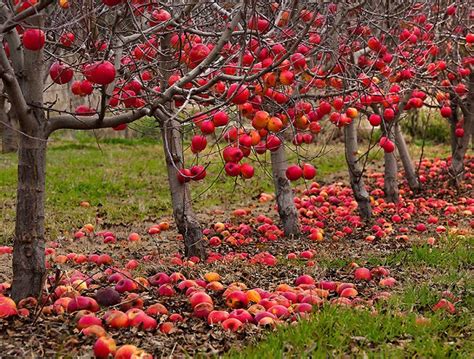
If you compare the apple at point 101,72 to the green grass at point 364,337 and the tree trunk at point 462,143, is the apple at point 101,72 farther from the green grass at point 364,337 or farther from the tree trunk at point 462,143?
the tree trunk at point 462,143

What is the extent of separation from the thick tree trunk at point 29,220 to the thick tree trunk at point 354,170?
380 centimetres

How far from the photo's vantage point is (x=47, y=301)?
364 centimetres

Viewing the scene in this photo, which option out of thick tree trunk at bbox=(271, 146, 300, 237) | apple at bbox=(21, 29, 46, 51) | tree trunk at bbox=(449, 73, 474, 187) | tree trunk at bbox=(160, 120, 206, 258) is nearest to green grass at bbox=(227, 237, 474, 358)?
apple at bbox=(21, 29, 46, 51)

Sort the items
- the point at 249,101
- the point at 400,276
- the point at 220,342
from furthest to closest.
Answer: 1. the point at 400,276
2. the point at 249,101
3. the point at 220,342

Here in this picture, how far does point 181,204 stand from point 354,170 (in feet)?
7.79

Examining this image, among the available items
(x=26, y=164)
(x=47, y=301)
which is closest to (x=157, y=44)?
(x=26, y=164)

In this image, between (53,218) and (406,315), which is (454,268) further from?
(53,218)

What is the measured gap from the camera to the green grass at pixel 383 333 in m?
3.10

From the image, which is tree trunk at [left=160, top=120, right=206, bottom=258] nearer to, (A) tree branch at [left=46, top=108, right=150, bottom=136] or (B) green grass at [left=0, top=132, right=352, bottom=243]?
(B) green grass at [left=0, top=132, right=352, bottom=243]

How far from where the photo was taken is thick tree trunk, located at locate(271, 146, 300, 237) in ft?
21.7

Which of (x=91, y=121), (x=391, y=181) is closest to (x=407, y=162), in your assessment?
(x=391, y=181)

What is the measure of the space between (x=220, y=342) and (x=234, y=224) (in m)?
4.28

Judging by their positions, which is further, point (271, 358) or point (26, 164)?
point (26, 164)

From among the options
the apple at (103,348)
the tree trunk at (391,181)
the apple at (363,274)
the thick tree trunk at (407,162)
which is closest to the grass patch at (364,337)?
the apple at (103,348)
